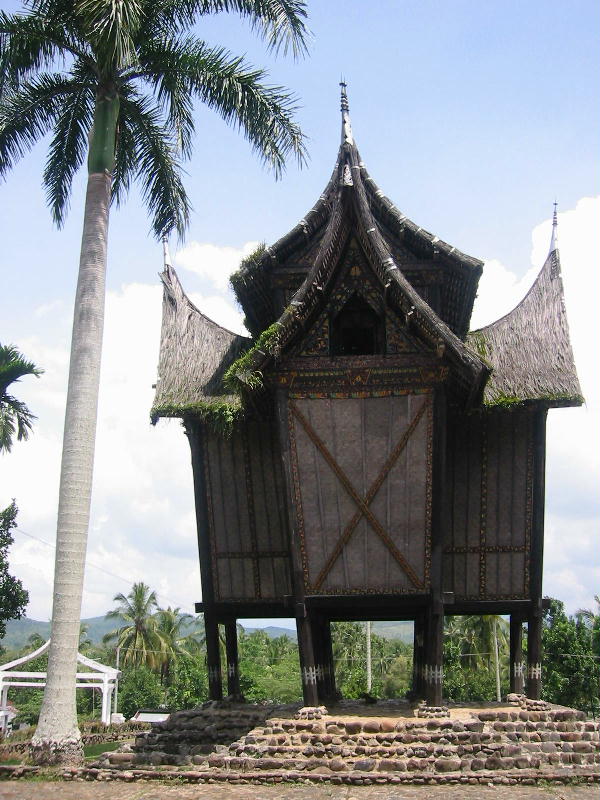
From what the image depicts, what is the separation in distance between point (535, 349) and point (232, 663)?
8.16 meters

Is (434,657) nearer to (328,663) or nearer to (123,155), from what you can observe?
(328,663)

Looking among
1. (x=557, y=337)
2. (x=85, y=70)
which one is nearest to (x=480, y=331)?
(x=557, y=337)

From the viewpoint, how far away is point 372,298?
42.6 ft

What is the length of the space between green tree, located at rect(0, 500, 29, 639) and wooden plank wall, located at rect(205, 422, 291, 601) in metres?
15.0

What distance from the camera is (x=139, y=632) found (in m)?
52.6

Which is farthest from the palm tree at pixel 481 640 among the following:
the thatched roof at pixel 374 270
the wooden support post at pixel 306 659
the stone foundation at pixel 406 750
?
the thatched roof at pixel 374 270

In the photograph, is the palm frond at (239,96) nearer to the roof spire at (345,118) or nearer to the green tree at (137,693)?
the roof spire at (345,118)

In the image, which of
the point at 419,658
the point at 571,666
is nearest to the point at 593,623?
the point at 571,666

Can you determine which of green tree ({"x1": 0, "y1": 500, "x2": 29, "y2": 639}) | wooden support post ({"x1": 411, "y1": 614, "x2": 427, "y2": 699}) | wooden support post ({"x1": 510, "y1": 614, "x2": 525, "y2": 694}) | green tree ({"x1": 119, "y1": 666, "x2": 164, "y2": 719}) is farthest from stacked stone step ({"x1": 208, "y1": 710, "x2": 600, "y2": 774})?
green tree ({"x1": 119, "y1": 666, "x2": 164, "y2": 719})

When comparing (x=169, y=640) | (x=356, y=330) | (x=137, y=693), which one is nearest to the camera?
(x=356, y=330)

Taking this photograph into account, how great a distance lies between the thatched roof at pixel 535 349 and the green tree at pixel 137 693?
3580 centimetres

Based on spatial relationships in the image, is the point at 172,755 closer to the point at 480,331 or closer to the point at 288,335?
the point at 288,335

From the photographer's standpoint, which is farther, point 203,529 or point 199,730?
point 203,529

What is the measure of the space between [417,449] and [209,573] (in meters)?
4.90
